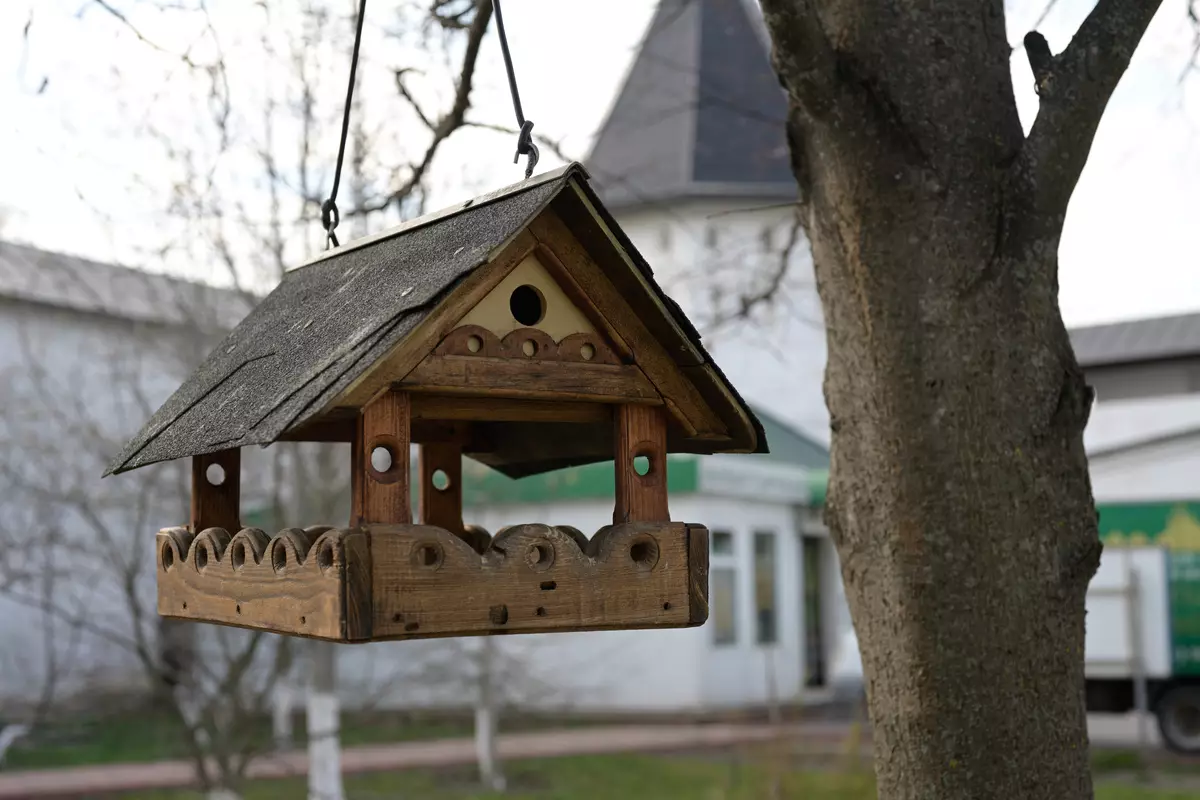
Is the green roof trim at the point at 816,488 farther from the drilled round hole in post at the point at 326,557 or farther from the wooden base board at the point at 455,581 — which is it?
the drilled round hole in post at the point at 326,557

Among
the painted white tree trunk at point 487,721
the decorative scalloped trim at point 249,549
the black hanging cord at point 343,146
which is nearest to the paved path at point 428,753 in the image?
Result: the painted white tree trunk at point 487,721

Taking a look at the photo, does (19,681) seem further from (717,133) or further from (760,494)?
(717,133)

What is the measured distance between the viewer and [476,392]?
2340mm

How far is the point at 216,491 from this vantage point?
323cm

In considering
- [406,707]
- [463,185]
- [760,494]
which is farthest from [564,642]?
[463,185]

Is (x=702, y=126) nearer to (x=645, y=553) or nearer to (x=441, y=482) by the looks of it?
(x=441, y=482)

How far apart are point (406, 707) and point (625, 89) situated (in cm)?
1311

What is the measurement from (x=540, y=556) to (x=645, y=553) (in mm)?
246

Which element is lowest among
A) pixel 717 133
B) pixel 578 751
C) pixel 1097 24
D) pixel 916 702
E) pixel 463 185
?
pixel 578 751

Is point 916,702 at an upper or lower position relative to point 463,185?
lower

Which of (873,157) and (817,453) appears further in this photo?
(817,453)

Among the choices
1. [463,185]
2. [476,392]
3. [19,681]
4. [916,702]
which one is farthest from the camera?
[19,681]

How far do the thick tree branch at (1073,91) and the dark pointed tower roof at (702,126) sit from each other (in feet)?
64.4

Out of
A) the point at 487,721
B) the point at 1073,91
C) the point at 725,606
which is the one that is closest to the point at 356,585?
the point at 1073,91
